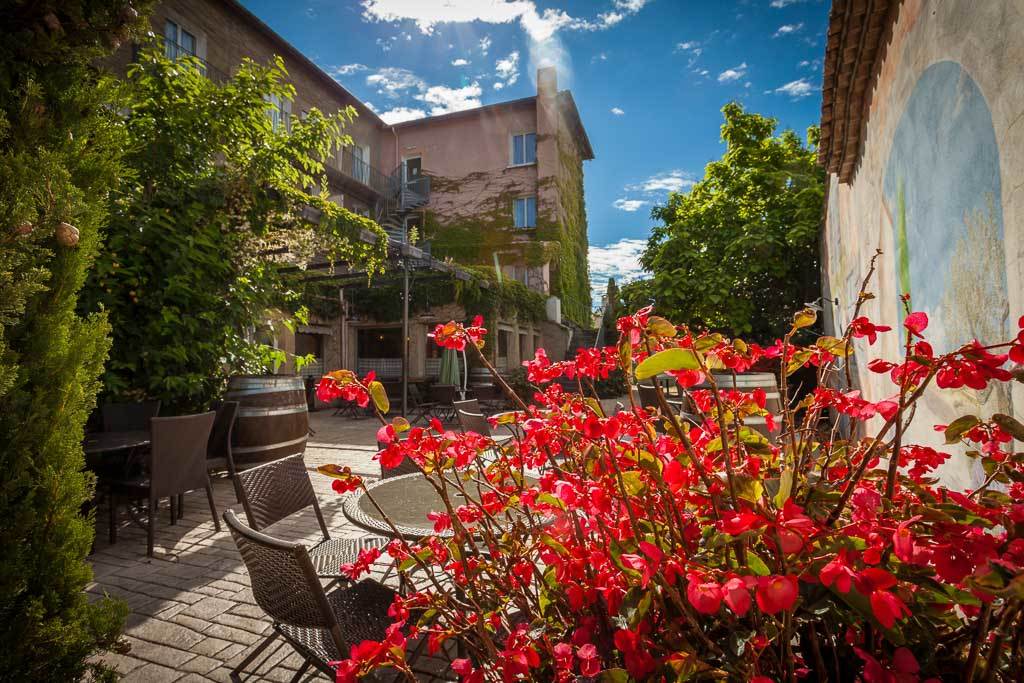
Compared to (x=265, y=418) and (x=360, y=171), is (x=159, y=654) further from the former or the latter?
(x=360, y=171)

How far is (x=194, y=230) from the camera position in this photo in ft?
17.2

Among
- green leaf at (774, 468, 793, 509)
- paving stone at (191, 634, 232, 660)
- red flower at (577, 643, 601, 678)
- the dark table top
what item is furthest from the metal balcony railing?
green leaf at (774, 468, 793, 509)

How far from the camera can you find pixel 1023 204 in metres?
1.59

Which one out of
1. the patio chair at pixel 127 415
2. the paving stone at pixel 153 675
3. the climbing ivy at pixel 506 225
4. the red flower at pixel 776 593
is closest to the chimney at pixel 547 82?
the climbing ivy at pixel 506 225

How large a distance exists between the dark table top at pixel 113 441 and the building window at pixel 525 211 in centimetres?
1648

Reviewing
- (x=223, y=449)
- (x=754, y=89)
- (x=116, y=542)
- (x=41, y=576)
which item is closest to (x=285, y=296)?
(x=223, y=449)

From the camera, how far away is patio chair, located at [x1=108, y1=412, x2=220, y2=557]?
3.60 m

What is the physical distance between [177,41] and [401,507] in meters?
15.2

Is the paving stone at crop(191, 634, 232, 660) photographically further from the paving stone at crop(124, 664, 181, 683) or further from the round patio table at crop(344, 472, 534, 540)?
the round patio table at crop(344, 472, 534, 540)

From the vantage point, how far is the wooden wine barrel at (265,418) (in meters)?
4.90

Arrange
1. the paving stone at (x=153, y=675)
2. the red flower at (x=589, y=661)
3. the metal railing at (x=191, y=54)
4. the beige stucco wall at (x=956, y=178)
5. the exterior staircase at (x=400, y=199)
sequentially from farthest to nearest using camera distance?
the exterior staircase at (x=400, y=199)
the metal railing at (x=191, y=54)
the paving stone at (x=153, y=675)
the beige stucco wall at (x=956, y=178)
the red flower at (x=589, y=661)

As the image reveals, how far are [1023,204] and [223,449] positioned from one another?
568 cm

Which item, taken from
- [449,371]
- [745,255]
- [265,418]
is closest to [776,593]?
[265,418]

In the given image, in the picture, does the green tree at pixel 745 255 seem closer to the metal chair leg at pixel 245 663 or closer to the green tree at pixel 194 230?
A: the green tree at pixel 194 230
